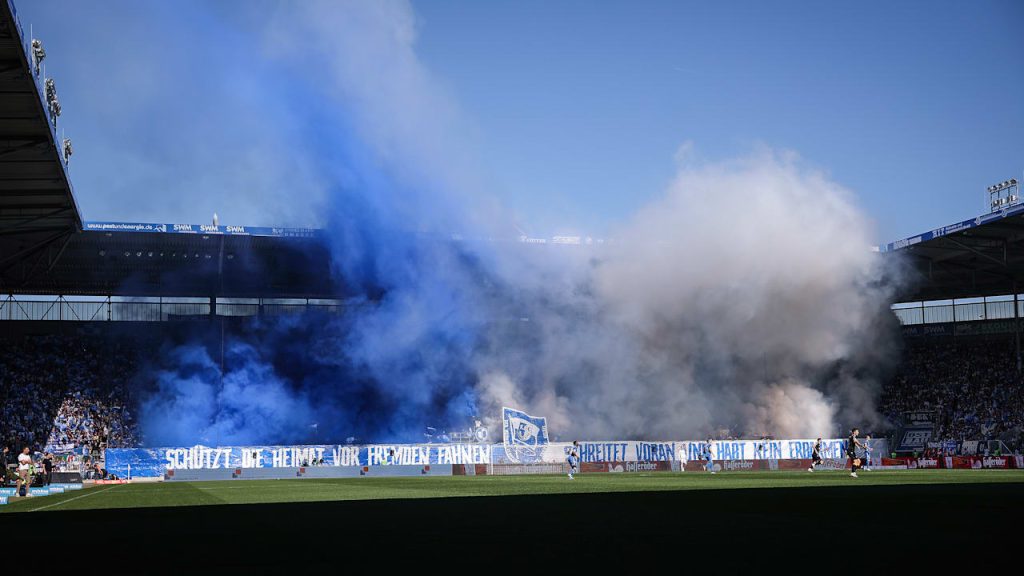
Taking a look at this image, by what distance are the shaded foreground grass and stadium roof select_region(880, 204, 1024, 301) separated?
37.7m

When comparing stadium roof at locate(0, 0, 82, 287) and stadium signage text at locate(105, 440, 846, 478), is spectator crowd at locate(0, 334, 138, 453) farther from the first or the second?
stadium roof at locate(0, 0, 82, 287)

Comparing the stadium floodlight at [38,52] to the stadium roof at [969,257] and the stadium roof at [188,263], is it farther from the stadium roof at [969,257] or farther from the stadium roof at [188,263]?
the stadium roof at [969,257]

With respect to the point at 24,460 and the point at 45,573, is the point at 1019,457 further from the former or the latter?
the point at 45,573

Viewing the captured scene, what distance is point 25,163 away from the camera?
3634 cm

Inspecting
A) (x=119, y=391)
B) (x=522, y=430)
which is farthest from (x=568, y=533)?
(x=119, y=391)

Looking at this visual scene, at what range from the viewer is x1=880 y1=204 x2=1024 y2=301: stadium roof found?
177 feet

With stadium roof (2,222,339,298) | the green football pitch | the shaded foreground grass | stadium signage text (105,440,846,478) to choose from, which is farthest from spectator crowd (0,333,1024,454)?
the shaded foreground grass

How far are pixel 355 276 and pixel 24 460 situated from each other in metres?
27.4

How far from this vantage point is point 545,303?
60.3 m

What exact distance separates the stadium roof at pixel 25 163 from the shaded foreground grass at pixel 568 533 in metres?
13.9

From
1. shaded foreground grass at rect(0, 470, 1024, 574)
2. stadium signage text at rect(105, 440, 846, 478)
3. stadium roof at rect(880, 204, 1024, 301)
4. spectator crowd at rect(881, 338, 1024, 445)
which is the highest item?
stadium roof at rect(880, 204, 1024, 301)

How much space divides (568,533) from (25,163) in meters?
32.1

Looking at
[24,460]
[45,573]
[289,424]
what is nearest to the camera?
[45,573]

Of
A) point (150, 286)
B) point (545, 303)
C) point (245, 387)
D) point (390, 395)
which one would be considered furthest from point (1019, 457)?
point (150, 286)
